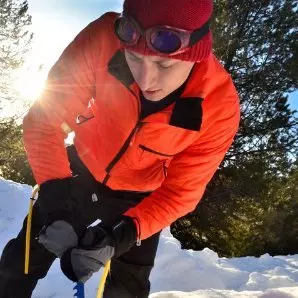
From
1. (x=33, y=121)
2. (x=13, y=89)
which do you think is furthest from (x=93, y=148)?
(x=13, y=89)

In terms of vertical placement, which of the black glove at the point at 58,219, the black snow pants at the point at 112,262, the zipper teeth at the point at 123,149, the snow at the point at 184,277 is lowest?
the snow at the point at 184,277

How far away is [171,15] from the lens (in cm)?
177

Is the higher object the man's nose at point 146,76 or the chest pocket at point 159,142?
the man's nose at point 146,76

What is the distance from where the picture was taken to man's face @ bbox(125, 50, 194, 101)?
71.9 inches

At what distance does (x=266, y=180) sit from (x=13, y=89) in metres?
11.6

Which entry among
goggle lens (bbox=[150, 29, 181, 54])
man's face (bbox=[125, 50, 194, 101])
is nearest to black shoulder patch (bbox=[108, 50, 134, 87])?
man's face (bbox=[125, 50, 194, 101])

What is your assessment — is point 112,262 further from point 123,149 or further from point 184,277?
point 184,277

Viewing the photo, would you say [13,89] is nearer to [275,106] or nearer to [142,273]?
[275,106]

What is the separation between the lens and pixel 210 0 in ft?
6.20

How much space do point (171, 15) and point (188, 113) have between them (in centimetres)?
46

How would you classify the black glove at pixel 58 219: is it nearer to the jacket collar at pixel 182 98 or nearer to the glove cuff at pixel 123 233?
the glove cuff at pixel 123 233

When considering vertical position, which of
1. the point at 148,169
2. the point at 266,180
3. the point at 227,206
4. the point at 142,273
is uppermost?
the point at 148,169

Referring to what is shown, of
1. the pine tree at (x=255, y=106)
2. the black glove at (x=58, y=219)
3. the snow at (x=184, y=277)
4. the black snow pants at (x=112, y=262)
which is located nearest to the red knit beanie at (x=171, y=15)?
the black glove at (x=58, y=219)

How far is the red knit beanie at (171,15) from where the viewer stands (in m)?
1.77
